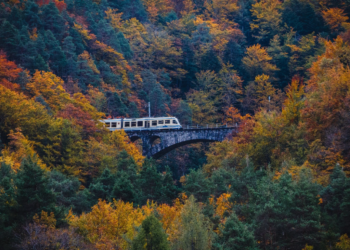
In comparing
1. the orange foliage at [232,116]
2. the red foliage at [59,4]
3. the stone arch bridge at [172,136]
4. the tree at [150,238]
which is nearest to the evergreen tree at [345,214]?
the tree at [150,238]

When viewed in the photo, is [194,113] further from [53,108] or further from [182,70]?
[53,108]

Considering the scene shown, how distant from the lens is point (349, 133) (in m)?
30.1

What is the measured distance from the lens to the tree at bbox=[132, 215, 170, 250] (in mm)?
20750

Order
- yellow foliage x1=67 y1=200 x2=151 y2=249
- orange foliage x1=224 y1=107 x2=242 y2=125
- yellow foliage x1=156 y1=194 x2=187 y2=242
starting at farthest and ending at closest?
1. orange foliage x1=224 y1=107 x2=242 y2=125
2. yellow foliage x1=156 y1=194 x2=187 y2=242
3. yellow foliage x1=67 y1=200 x2=151 y2=249

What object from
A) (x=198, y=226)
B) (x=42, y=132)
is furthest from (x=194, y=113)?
(x=198, y=226)

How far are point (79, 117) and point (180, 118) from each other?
25.0 metres

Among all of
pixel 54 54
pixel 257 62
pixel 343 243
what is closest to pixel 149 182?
pixel 343 243

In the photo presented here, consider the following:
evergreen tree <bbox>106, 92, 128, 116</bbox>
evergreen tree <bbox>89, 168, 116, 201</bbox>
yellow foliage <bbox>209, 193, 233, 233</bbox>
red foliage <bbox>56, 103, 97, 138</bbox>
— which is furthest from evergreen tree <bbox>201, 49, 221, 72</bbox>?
yellow foliage <bbox>209, 193, 233, 233</bbox>

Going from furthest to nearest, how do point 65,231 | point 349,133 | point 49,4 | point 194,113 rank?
point 194,113, point 49,4, point 349,133, point 65,231

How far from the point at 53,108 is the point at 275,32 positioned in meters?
47.0

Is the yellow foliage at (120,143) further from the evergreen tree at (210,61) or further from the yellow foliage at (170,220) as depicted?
the evergreen tree at (210,61)

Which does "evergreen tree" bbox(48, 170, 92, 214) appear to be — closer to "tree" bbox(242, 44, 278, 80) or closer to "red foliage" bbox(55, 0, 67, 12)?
"red foliage" bbox(55, 0, 67, 12)

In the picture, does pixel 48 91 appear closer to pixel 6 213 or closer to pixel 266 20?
pixel 6 213

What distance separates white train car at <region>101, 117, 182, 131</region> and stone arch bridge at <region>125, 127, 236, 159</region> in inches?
39.7
